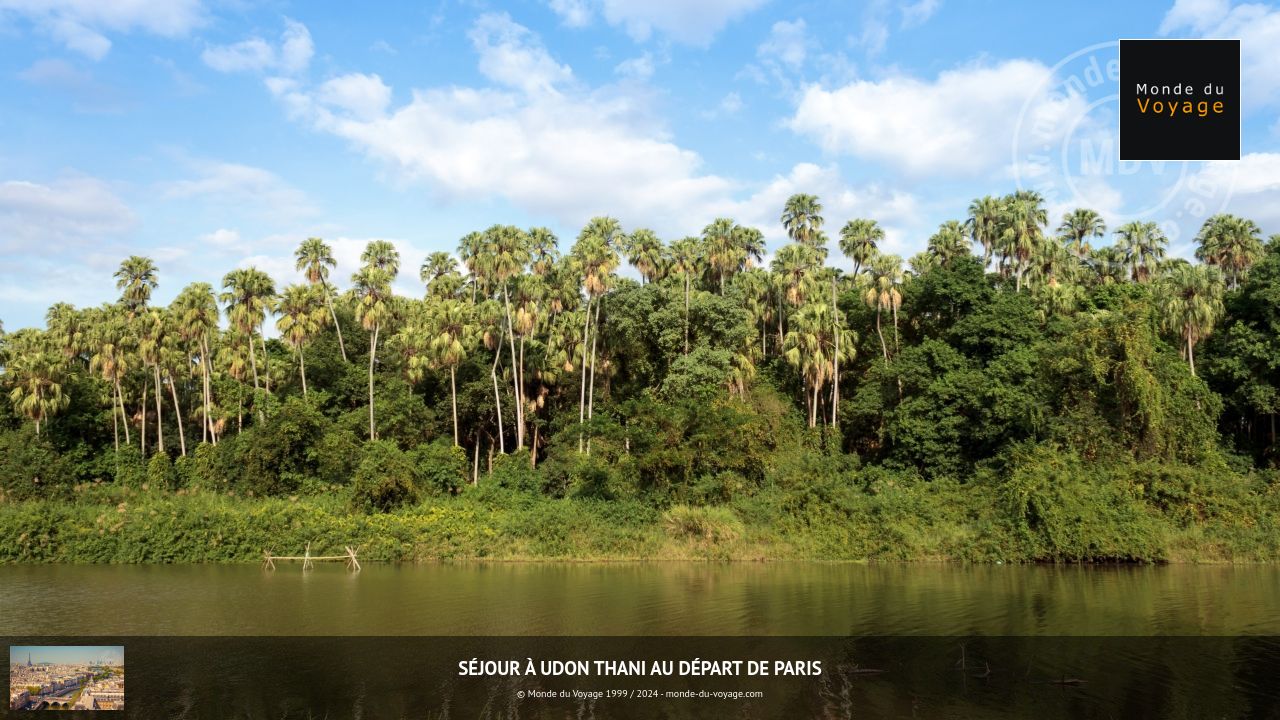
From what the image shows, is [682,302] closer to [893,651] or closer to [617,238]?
[617,238]

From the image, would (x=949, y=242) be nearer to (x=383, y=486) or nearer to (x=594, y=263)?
(x=594, y=263)

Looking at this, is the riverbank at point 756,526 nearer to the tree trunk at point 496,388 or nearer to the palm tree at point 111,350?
the tree trunk at point 496,388

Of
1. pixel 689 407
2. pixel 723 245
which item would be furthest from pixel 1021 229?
pixel 689 407

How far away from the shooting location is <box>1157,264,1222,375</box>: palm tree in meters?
45.8

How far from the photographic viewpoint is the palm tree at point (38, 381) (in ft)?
187

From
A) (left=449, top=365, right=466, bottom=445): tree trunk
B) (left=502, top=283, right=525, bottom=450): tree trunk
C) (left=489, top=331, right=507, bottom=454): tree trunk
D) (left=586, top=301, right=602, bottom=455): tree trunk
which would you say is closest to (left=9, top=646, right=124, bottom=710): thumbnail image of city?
(left=586, top=301, right=602, bottom=455): tree trunk

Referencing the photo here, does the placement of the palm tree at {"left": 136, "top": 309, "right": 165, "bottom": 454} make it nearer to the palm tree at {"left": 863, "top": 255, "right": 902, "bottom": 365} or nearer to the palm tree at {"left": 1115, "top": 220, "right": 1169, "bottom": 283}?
the palm tree at {"left": 863, "top": 255, "right": 902, "bottom": 365}

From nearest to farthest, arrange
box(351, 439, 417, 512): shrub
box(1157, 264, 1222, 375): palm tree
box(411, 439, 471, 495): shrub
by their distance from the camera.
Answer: box(351, 439, 417, 512): shrub, box(1157, 264, 1222, 375): palm tree, box(411, 439, 471, 495): shrub

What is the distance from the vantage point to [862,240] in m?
55.8

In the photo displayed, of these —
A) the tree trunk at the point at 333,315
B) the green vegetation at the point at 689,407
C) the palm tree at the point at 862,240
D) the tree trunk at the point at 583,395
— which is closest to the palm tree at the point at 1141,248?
the green vegetation at the point at 689,407

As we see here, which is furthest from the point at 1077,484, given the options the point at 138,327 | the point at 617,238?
the point at 138,327

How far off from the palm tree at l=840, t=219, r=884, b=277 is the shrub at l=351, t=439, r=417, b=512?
1246 inches

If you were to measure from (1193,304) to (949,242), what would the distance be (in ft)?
59.8

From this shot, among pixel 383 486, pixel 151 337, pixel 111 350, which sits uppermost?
pixel 151 337
